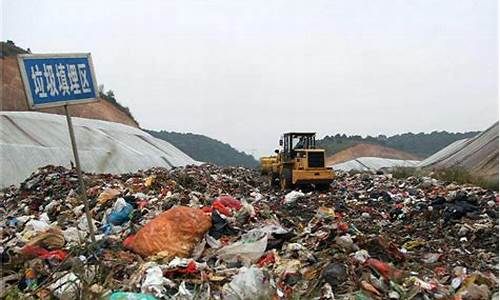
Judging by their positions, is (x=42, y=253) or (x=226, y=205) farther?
(x=226, y=205)

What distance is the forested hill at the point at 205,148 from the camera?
39.1 meters

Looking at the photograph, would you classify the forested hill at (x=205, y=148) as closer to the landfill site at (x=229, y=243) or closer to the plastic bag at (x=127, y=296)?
the landfill site at (x=229, y=243)

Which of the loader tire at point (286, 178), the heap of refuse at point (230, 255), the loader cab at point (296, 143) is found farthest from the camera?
the loader cab at point (296, 143)

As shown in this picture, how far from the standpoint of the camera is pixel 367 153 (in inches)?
1264

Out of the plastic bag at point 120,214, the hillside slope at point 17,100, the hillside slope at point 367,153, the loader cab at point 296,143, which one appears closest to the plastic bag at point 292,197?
→ the loader cab at point 296,143

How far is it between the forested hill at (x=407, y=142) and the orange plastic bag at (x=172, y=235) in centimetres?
2808

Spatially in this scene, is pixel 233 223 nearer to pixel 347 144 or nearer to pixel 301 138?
pixel 301 138

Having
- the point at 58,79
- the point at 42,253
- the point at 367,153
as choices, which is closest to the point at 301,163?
the point at 42,253

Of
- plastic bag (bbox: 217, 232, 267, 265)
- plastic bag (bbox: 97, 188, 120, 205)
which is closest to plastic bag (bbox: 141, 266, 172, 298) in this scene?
plastic bag (bbox: 217, 232, 267, 265)

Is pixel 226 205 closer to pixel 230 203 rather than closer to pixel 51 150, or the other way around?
pixel 230 203

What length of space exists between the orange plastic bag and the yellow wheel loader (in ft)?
23.5

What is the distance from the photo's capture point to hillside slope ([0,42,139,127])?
88.8 feet

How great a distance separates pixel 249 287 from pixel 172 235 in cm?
134

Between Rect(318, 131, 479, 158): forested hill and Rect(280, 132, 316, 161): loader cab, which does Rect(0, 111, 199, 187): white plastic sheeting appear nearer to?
Rect(280, 132, 316, 161): loader cab
